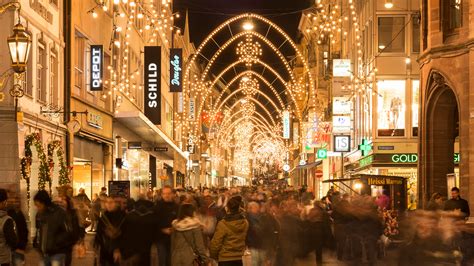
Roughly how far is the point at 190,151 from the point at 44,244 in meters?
69.8

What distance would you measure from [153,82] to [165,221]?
32078 mm

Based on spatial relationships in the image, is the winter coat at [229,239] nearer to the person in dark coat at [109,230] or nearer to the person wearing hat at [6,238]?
the person in dark coat at [109,230]

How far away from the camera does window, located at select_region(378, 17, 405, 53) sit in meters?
43.0

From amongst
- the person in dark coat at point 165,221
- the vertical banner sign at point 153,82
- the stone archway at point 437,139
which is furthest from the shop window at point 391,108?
the person in dark coat at point 165,221

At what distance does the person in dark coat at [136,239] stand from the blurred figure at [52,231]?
97 centimetres

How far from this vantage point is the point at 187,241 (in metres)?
14.4

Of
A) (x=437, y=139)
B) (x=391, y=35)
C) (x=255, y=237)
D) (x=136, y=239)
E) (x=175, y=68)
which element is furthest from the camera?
(x=175, y=68)

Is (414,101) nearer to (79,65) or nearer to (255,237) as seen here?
(79,65)

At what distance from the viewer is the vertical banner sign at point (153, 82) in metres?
47.8

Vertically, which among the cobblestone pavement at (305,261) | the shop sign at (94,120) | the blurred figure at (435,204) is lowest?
the cobblestone pavement at (305,261)

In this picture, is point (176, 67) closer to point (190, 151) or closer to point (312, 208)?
point (190, 151)

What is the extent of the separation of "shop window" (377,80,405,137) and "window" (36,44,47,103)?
17.9m

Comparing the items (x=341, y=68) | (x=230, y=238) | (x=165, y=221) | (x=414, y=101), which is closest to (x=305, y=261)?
(x=165, y=221)

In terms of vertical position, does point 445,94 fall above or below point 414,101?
below
